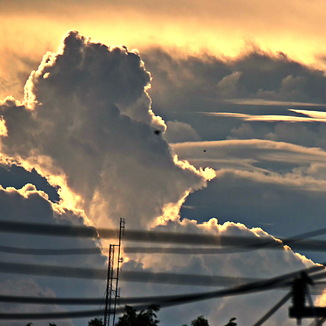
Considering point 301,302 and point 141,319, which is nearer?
point 301,302

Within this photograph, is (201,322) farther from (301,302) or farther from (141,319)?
(301,302)

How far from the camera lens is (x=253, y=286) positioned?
33.4 m

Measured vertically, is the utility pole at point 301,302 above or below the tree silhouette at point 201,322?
below

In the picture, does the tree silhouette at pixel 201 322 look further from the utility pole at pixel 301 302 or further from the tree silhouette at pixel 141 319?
the utility pole at pixel 301 302

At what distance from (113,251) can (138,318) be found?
17.5m

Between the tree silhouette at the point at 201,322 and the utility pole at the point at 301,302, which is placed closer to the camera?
the utility pole at the point at 301,302

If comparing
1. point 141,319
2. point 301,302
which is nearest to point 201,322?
point 141,319

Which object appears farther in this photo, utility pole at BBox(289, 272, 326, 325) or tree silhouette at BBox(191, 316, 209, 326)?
tree silhouette at BBox(191, 316, 209, 326)

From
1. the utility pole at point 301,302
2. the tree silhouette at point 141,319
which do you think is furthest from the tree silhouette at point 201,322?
the utility pole at point 301,302

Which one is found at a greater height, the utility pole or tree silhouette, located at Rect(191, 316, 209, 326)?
tree silhouette, located at Rect(191, 316, 209, 326)

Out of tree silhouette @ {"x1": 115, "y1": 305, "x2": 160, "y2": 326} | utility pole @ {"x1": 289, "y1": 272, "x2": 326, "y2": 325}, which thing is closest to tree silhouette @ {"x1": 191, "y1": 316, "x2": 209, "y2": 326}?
tree silhouette @ {"x1": 115, "y1": 305, "x2": 160, "y2": 326}

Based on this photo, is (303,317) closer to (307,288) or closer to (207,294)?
(307,288)

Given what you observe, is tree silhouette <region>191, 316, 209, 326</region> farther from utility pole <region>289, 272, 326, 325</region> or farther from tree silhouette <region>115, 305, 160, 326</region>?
utility pole <region>289, 272, 326, 325</region>

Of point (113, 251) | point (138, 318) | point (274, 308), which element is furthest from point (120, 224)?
point (274, 308)
